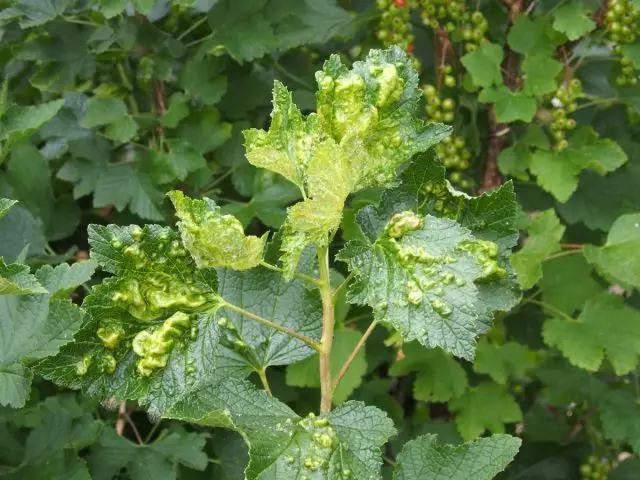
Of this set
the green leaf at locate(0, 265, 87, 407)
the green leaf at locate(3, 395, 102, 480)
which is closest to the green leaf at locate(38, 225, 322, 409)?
the green leaf at locate(0, 265, 87, 407)

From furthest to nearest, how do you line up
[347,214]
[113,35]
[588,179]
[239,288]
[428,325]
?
[588,179] < [113,35] < [347,214] < [239,288] < [428,325]

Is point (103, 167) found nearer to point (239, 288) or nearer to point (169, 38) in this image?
point (169, 38)

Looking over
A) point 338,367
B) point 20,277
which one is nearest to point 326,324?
point 20,277

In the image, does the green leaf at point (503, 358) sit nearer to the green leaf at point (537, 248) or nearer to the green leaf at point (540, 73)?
the green leaf at point (537, 248)

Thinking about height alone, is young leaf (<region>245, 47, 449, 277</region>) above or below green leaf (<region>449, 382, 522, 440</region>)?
above

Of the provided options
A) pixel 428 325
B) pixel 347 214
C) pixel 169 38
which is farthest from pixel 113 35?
pixel 428 325

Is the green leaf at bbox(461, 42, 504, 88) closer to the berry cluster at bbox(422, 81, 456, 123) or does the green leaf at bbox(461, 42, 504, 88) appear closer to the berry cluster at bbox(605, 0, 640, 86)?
the berry cluster at bbox(422, 81, 456, 123)

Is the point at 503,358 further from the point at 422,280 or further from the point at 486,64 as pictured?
the point at 422,280
